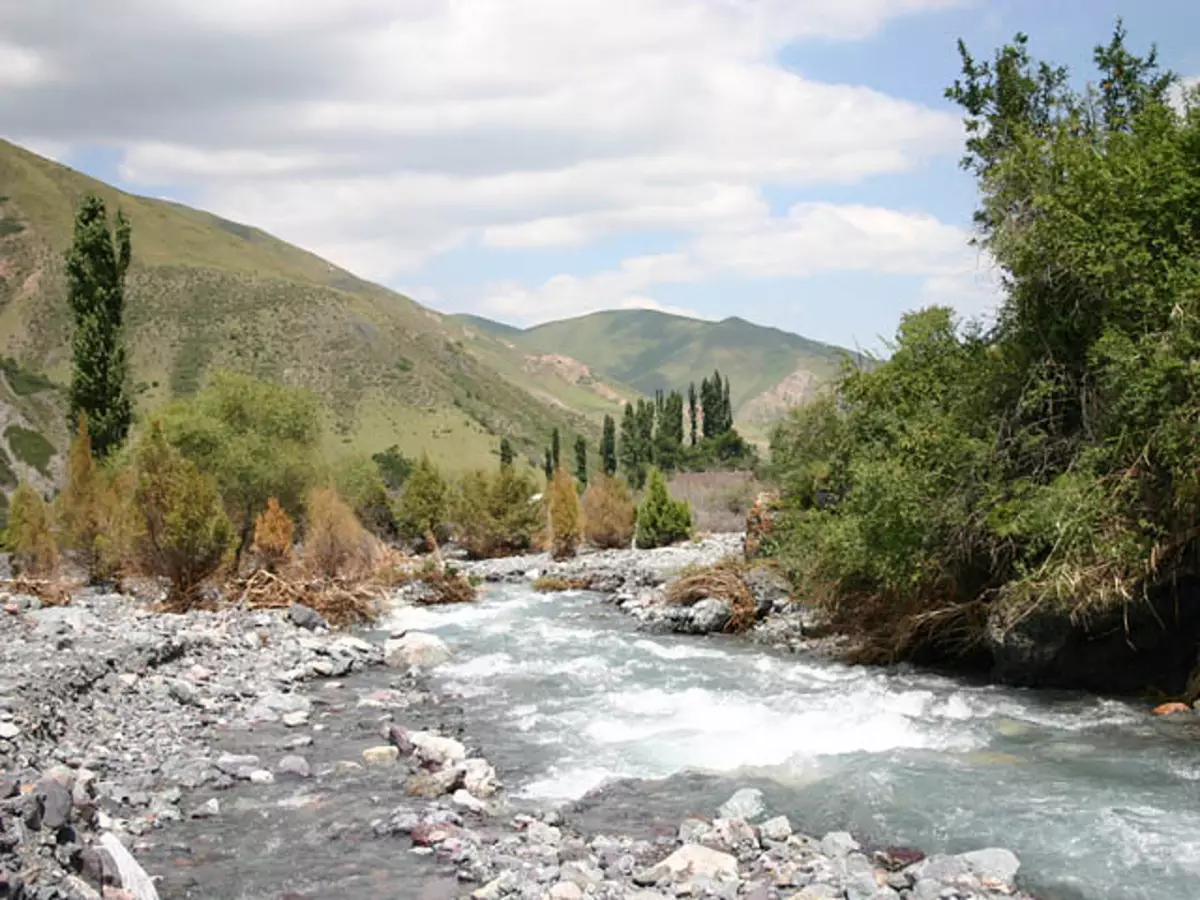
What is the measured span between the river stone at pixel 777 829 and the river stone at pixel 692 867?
68cm

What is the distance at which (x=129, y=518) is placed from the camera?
25.0 m

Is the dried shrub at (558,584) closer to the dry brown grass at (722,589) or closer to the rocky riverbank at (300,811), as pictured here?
the dry brown grass at (722,589)

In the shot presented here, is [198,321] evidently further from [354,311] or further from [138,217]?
[138,217]

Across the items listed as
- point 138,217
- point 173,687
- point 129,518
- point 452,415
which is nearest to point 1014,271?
point 173,687

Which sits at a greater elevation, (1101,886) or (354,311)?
(354,311)

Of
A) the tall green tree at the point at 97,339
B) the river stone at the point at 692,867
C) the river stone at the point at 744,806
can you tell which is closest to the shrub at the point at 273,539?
the tall green tree at the point at 97,339

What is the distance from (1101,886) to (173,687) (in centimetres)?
1272

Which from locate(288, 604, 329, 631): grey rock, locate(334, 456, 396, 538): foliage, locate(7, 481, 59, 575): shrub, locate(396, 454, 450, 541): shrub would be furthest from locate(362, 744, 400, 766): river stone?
locate(334, 456, 396, 538): foliage

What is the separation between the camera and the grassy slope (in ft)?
348

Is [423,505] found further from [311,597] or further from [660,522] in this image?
[311,597]

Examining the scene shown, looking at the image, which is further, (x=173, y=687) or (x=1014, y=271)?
(x=1014, y=271)

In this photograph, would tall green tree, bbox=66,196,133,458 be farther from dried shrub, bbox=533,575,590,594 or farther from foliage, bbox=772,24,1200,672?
foliage, bbox=772,24,1200,672

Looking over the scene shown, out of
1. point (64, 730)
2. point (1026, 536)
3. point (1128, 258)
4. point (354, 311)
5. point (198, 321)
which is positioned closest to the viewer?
point (64, 730)

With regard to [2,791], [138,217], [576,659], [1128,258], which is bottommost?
[576,659]
